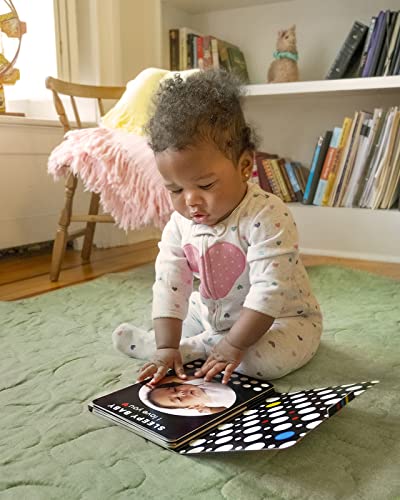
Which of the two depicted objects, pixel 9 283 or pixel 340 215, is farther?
pixel 340 215

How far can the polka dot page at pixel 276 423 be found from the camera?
2.05 ft

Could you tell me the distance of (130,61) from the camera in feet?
7.25

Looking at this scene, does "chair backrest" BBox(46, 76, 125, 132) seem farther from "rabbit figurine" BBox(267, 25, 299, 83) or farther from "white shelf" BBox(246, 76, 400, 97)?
"rabbit figurine" BBox(267, 25, 299, 83)

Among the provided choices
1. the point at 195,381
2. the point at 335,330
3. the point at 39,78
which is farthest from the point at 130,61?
the point at 195,381

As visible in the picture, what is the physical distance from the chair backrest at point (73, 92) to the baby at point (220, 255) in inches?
36.9

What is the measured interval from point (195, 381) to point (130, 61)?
5.62 ft

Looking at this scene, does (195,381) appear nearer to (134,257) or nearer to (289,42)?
(134,257)

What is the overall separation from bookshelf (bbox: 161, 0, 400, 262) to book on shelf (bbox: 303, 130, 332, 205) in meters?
0.05

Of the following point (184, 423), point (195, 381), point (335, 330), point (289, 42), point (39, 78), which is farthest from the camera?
point (39, 78)

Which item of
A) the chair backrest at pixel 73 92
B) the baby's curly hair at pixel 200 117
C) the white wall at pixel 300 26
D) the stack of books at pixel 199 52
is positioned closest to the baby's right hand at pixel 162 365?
the baby's curly hair at pixel 200 117

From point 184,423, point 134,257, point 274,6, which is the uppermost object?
point 274,6

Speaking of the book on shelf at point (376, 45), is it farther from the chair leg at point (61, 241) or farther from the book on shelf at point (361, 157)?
the chair leg at point (61, 241)

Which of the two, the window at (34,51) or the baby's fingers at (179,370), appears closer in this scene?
the baby's fingers at (179,370)

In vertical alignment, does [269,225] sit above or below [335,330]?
above
